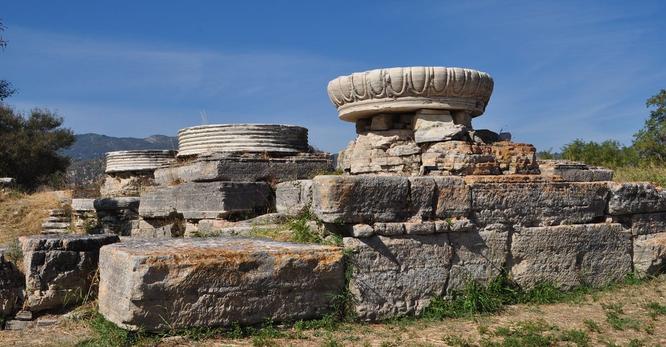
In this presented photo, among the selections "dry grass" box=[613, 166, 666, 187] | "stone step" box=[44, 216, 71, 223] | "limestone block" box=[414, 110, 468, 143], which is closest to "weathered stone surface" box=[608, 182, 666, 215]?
"limestone block" box=[414, 110, 468, 143]

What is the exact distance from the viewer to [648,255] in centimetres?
605

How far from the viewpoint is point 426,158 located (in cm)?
644

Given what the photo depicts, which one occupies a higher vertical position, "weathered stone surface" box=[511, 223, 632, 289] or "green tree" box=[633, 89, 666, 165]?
"green tree" box=[633, 89, 666, 165]

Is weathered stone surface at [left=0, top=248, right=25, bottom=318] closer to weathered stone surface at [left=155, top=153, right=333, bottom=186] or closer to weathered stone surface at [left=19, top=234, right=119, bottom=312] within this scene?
weathered stone surface at [left=19, top=234, right=119, bottom=312]

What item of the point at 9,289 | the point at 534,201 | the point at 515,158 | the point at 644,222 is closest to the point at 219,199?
the point at 9,289

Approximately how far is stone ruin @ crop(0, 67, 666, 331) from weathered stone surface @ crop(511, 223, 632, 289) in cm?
1

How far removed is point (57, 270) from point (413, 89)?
405 centimetres

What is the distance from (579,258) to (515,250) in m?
0.76

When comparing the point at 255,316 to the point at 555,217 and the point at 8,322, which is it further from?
the point at 555,217

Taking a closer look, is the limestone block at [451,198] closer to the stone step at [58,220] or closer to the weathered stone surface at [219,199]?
the weathered stone surface at [219,199]

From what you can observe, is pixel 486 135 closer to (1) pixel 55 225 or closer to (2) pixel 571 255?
(2) pixel 571 255

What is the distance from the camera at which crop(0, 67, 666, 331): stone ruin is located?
407cm

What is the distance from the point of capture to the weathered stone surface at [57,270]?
4.60 metres

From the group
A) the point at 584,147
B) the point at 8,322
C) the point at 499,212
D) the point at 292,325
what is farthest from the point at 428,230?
the point at 584,147
